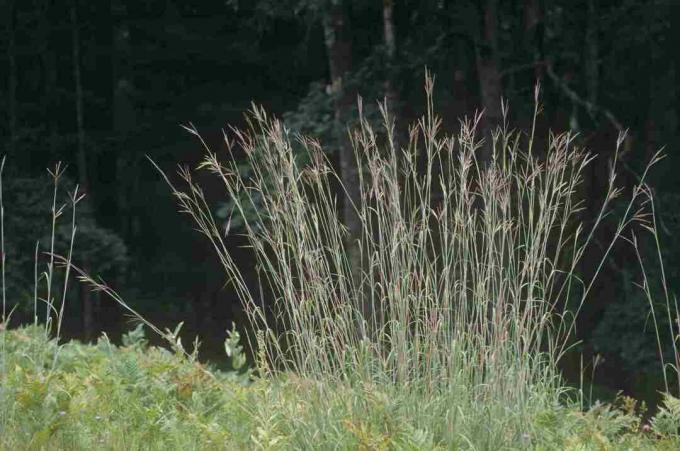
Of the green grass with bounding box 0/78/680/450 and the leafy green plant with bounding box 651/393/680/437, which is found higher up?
the green grass with bounding box 0/78/680/450

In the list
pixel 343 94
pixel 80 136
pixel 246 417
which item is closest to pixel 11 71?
pixel 80 136

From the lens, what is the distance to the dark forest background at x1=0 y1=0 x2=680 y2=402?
11.5m

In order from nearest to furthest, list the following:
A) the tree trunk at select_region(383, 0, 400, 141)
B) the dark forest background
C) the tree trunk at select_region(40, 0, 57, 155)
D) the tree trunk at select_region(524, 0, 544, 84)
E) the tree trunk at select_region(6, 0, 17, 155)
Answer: the tree trunk at select_region(383, 0, 400, 141), the dark forest background, the tree trunk at select_region(524, 0, 544, 84), the tree trunk at select_region(6, 0, 17, 155), the tree trunk at select_region(40, 0, 57, 155)

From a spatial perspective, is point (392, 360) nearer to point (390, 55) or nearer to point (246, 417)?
point (246, 417)

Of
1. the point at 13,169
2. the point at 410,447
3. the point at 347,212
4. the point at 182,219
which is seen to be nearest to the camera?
the point at 410,447

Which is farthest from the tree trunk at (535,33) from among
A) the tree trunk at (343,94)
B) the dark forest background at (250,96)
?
the tree trunk at (343,94)

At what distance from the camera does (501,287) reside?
4105 millimetres

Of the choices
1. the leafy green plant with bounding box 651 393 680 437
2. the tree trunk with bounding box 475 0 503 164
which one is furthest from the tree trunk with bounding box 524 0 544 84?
the leafy green plant with bounding box 651 393 680 437

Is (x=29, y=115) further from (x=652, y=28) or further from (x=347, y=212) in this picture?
(x=652, y=28)

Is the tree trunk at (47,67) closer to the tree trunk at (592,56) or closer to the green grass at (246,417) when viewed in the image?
the tree trunk at (592,56)

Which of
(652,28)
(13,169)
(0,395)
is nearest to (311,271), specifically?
(0,395)

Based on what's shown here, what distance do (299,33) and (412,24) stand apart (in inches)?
128

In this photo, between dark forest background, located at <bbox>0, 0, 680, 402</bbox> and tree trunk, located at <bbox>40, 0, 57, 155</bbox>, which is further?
tree trunk, located at <bbox>40, 0, 57, 155</bbox>

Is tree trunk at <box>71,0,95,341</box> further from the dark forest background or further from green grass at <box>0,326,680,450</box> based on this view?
green grass at <box>0,326,680,450</box>
